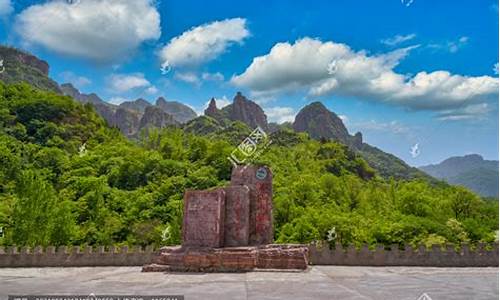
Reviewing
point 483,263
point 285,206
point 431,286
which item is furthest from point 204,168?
point 431,286

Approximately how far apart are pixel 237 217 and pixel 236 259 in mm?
1928

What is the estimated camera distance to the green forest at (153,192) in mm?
35156

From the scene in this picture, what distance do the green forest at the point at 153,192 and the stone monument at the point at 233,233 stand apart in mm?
17199

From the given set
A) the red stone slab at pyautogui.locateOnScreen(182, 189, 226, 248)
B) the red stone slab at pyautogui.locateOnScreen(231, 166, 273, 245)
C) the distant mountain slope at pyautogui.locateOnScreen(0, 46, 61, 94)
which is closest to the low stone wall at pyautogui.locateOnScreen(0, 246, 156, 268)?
the red stone slab at pyautogui.locateOnScreen(182, 189, 226, 248)

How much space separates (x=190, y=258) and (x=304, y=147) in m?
75.0

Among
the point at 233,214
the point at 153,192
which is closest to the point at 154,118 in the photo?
→ the point at 153,192

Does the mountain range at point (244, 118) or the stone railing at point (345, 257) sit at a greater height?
the mountain range at point (244, 118)

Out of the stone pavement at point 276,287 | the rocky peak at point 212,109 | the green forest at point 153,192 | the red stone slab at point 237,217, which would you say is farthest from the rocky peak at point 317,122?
the stone pavement at point 276,287

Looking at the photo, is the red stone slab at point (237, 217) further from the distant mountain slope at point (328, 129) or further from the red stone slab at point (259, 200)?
the distant mountain slope at point (328, 129)

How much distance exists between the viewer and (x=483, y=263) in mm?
20719

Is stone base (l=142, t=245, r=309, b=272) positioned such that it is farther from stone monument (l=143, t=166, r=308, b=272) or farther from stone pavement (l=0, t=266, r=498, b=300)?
stone pavement (l=0, t=266, r=498, b=300)

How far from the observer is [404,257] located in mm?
20922

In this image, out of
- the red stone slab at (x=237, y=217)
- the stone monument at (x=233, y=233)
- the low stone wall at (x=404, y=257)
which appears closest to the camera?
the stone monument at (x=233, y=233)

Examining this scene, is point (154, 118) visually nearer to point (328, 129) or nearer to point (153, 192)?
point (328, 129)
